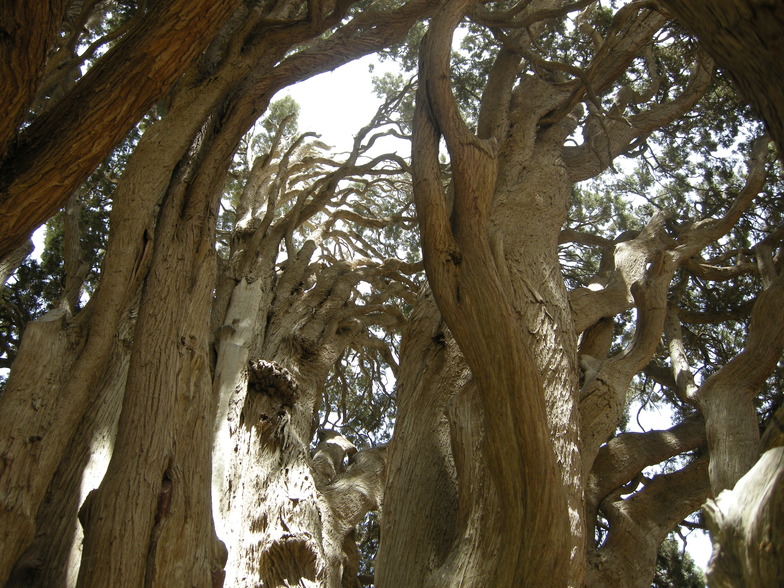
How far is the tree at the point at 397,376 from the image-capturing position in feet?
→ 8.79

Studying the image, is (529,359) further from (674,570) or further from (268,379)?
(674,570)

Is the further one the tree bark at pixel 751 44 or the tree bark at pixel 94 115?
the tree bark at pixel 94 115

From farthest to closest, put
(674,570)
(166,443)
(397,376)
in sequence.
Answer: (674,570)
(397,376)
(166,443)

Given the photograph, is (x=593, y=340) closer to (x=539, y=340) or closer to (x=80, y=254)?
(x=539, y=340)

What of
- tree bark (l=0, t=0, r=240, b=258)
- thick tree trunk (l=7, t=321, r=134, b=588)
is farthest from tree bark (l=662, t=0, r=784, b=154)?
thick tree trunk (l=7, t=321, r=134, b=588)

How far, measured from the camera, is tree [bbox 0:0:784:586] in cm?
268

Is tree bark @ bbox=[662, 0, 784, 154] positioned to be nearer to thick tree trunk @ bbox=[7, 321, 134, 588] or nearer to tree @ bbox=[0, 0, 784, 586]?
tree @ bbox=[0, 0, 784, 586]

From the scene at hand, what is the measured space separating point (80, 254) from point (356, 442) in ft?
18.1

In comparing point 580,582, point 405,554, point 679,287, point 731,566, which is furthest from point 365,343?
point 731,566

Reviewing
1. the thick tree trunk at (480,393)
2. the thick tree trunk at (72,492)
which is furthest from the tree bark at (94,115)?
the thick tree trunk at (72,492)

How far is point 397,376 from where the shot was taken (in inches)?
180

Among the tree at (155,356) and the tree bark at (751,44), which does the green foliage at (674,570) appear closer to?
the tree at (155,356)

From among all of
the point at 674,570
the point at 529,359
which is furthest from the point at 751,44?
the point at 674,570

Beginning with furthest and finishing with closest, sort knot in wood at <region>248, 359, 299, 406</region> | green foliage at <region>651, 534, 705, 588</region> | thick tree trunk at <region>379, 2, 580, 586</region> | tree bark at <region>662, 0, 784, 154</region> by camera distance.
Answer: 1. green foliage at <region>651, 534, 705, 588</region>
2. knot in wood at <region>248, 359, 299, 406</region>
3. thick tree trunk at <region>379, 2, 580, 586</region>
4. tree bark at <region>662, 0, 784, 154</region>
